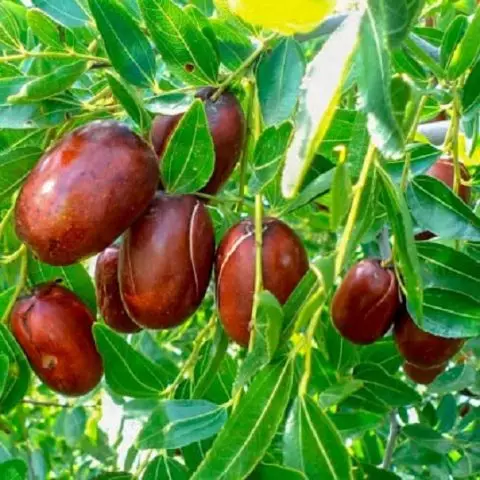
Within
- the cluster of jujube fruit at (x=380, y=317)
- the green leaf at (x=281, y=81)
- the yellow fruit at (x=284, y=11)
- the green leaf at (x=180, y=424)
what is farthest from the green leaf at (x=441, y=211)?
the yellow fruit at (x=284, y=11)

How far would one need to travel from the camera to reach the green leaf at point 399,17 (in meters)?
0.85

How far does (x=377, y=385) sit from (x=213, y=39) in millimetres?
753

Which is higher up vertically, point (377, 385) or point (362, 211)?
point (362, 211)

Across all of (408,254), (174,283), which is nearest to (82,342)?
(174,283)

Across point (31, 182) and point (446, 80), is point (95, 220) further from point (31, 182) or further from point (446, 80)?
point (446, 80)

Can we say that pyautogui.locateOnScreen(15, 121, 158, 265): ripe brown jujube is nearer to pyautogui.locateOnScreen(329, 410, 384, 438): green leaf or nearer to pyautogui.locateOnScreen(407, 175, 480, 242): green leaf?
pyautogui.locateOnScreen(407, 175, 480, 242): green leaf

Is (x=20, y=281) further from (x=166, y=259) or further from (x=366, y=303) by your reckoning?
(x=366, y=303)

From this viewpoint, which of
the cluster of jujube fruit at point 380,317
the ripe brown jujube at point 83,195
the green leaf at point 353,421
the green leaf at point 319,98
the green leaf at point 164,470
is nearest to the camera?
the green leaf at point 319,98

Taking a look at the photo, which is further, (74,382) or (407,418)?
(407,418)

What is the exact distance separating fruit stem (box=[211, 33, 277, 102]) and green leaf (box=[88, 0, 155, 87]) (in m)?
0.09

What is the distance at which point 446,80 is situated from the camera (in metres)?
1.46

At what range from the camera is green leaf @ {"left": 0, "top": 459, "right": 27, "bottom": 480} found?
1.37 m

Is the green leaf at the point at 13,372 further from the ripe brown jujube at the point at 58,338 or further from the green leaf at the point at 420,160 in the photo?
the green leaf at the point at 420,160

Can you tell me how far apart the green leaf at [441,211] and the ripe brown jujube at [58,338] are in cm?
47
